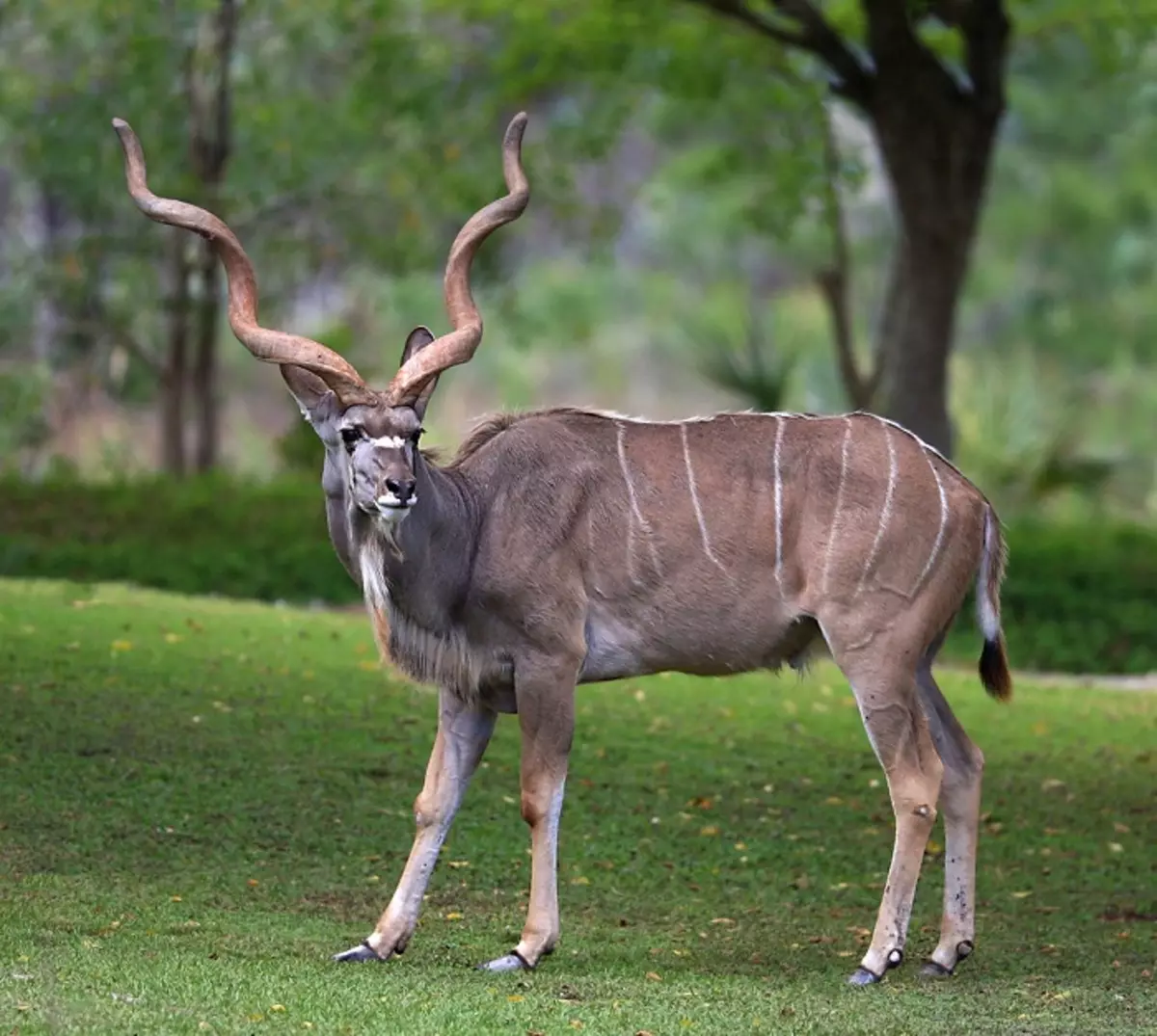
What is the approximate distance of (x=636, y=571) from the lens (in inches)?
250

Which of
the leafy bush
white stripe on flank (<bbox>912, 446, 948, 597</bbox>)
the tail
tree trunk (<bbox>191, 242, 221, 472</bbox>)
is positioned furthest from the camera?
tree trunk (<bbox>191, 242, 221, 472</bbox>)

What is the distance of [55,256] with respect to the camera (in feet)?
59.9

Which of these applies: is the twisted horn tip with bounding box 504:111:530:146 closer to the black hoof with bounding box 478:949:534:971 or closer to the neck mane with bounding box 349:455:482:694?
the neck mane with bounding box 349:455:482:694

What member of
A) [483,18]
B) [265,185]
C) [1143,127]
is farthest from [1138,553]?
[1143,127]

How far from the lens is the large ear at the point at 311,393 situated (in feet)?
19.4

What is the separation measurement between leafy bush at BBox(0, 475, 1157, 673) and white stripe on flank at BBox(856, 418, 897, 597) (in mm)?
6684

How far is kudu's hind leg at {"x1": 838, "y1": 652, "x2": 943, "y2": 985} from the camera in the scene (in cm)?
616

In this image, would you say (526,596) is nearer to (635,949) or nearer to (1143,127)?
(635,949)

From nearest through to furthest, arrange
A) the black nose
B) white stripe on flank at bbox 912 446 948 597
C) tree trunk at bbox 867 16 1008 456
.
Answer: the black nose, white stripe on flank at bbox 912 446 948 597, tree trunk at bbox 867 16 1008 456

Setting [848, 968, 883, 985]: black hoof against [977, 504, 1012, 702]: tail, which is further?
[977, 504, 1012, 702]: tail

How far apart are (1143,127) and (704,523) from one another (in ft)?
79.9

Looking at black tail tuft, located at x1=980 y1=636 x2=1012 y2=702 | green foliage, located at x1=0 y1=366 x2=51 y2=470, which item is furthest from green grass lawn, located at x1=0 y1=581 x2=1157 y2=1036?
green foliage, located at x1=0 y1=366 x2=51 y2=470

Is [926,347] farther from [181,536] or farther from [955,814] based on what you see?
[955,814]

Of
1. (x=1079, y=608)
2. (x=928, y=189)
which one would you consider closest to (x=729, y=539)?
(x=1079, y=608)
